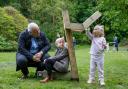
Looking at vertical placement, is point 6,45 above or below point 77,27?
below

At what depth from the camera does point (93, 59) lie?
10.2 m

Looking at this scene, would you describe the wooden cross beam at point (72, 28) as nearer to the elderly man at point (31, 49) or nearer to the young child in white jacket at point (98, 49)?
the young child in white jacket at point (98, 49)

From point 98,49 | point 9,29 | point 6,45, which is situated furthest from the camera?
point 9,29

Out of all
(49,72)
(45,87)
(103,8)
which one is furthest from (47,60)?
(103,8)

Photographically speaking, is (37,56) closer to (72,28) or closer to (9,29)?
(72,28)

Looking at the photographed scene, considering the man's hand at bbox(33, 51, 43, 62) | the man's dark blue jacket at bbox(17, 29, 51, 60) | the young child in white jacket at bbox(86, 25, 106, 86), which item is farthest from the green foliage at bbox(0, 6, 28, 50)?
the young child in white jacket at bbox(86, 25, 106, 86)

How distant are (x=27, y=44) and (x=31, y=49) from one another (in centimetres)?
19

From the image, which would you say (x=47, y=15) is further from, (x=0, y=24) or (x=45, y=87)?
(x=45, y=87)

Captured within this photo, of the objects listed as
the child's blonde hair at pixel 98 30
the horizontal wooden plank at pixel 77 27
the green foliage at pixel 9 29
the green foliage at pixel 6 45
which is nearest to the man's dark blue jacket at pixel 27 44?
the horizontal wooden plank at pixel 77 27

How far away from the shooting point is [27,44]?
35.7 ft

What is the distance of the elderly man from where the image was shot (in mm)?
10641

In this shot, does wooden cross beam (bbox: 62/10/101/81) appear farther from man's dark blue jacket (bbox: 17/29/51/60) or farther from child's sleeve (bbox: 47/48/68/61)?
man's dark blue jacket (bbox: 17/29/51/60)

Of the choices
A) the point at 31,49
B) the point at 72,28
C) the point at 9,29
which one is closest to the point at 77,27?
the point at 72,28

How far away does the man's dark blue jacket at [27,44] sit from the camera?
10.7 meters
